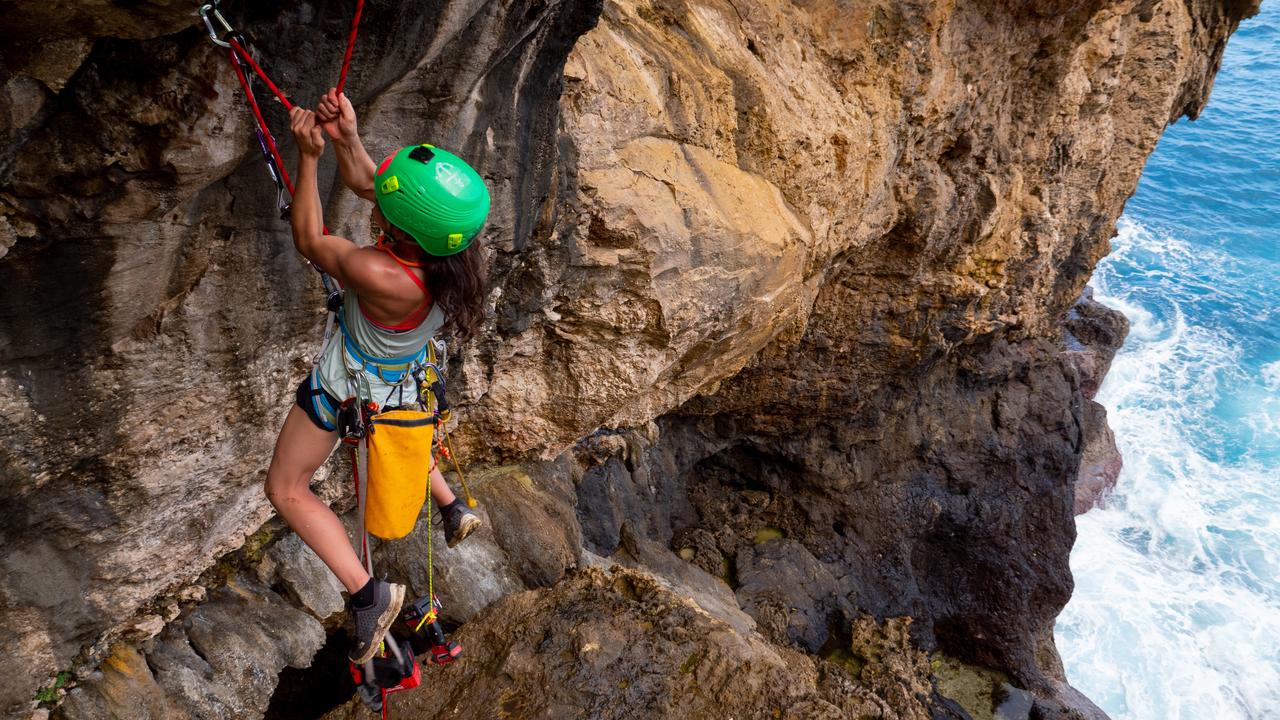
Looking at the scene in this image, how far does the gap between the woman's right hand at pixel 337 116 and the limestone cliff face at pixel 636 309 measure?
27 centimetres

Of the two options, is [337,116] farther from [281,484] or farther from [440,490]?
[440,490]

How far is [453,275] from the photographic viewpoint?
9.51 feet

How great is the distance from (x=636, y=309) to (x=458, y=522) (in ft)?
6.68

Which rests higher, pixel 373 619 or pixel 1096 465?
pixel 373 619

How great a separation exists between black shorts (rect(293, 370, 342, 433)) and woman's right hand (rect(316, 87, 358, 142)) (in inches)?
38.2

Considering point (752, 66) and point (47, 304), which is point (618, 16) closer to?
point (752, 66)

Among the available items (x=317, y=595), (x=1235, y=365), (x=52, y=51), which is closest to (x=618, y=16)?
(x=52, y=51)

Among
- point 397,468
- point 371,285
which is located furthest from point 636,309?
point 371,285

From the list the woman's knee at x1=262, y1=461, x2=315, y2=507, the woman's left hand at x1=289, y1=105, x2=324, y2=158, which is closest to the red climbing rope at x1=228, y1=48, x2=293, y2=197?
the woman's left hand at x1=289, y1=105, x2=324, y2=158

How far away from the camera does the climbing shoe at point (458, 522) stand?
4.11 meters

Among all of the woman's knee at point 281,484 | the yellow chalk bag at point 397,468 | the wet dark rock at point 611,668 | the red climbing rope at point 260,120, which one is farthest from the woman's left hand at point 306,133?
the wet dark rock at point 611,668

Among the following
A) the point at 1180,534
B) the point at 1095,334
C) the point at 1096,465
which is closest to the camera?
the point at 1180,534

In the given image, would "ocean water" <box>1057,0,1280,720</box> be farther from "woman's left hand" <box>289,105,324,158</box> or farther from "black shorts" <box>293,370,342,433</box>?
"woman's left hand" <box>289,105,324,158</box>

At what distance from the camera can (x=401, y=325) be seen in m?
3.13
